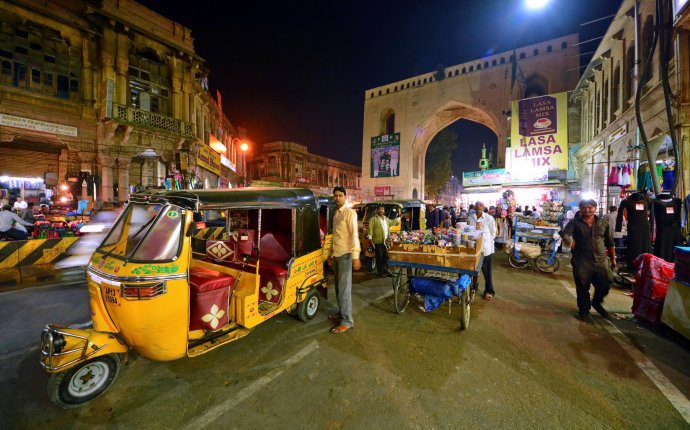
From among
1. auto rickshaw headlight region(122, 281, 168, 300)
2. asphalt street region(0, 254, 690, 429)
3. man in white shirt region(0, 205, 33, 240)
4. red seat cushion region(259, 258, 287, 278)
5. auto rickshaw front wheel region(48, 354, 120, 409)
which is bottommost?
asphalt street region(0, 254, 690, 429)

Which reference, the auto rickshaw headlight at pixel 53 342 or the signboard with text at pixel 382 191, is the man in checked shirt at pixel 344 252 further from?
the signboard with text at pixel 382 191

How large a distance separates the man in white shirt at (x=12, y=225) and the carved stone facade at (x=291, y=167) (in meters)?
32.8

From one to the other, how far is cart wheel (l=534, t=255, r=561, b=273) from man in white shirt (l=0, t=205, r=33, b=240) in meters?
15.6

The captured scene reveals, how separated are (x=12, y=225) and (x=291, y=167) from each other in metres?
37.6

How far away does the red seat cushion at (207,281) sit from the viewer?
3.28 m

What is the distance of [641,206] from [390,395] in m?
8.12

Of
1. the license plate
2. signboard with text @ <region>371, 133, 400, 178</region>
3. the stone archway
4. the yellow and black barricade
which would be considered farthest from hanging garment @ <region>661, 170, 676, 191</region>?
signboard with text @ <region>371, 133, 400, 178</region>

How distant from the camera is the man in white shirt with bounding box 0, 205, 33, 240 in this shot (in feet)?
25.8

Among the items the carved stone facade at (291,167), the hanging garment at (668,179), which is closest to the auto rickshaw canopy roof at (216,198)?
the hanging garment at (668,179)

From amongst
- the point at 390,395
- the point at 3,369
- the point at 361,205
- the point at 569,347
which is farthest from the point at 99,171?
the point at 569,347

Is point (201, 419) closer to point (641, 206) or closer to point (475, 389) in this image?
point (475, 389)

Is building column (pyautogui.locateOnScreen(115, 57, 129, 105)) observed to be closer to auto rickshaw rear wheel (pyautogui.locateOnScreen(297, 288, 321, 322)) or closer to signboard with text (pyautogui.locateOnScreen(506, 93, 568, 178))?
auto rickshaw rear wheel (pyautogui.locateOnScreen(297, 288, 321, 322))

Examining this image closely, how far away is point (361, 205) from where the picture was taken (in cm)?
1195

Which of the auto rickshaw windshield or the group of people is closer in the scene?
the auto rickshaw windshield
